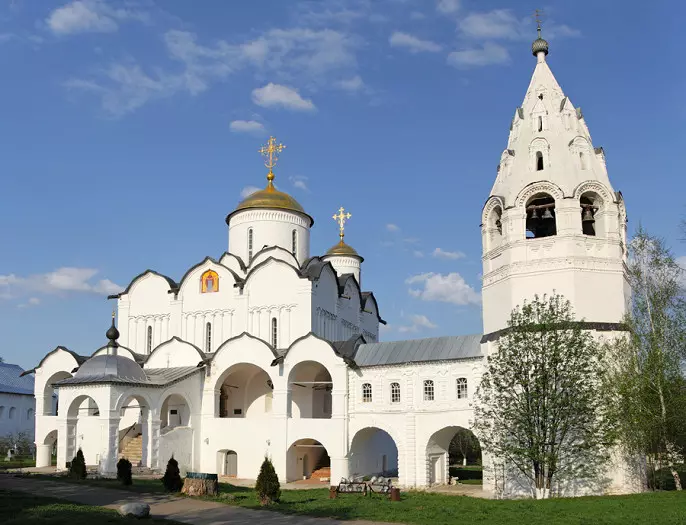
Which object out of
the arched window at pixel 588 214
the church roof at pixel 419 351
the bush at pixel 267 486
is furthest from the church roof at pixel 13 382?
the arched window at pixel 588 214

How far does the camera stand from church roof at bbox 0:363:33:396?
44938 millimetres

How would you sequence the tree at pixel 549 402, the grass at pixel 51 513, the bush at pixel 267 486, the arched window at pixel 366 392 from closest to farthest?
the grass at pixel 51 513 < the bush at pixel 267 486 < the tree at pixel 549 402 < the arched window at pixel 366 392

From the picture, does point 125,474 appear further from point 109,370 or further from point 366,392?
point 366,392

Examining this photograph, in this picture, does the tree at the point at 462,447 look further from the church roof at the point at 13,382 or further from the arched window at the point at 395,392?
the church roof at the point at 13,382

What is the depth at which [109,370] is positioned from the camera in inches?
1038

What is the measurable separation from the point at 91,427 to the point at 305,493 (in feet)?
36.3

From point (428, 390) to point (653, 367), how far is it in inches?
297

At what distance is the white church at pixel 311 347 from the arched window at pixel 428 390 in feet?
0.13

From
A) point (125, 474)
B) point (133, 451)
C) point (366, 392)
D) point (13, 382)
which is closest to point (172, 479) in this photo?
point (125, 474)

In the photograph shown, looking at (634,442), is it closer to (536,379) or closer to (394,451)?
(536,379)

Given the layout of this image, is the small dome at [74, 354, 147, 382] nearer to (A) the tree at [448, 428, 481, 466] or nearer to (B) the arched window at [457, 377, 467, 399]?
(B) the arched window at [457, 377, 467, 399]

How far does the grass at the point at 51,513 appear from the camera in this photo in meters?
13.3

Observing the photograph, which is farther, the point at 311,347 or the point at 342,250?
the point at 342,250

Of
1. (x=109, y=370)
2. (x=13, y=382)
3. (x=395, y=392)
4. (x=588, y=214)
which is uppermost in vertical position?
(x=588, y=214)
